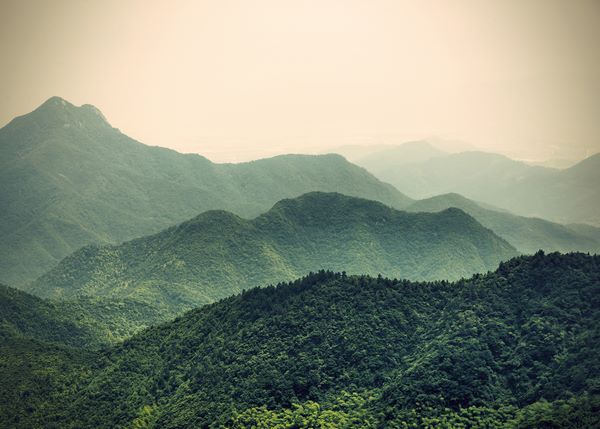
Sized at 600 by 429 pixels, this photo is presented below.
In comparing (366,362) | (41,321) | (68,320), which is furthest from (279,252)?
(366,362)

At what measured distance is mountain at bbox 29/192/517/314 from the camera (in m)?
130

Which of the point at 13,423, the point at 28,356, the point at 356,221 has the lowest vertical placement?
the point at 13,423

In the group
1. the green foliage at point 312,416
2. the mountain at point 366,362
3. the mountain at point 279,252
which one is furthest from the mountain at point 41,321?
the green foliage at point 312,416

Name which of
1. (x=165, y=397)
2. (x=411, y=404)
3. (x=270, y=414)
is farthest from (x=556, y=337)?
(x=165, y=397)

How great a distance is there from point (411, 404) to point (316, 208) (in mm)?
115505

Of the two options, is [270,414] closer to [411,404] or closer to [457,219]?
[411,404]

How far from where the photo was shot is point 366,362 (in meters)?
58.0

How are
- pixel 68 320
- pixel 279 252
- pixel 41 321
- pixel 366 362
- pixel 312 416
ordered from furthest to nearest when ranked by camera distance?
pixel 279 252 < pixel 68 320 < pixel 41 321 < pixel 366 362 < pixel 312 416

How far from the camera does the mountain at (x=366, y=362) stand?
159 feet

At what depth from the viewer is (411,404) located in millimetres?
49156

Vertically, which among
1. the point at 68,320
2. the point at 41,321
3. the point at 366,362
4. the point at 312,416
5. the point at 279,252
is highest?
the point at 279,252

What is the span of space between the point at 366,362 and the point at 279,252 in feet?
293

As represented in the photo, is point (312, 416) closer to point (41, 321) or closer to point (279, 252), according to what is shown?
point (41, 321)

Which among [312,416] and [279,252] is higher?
[279,252]
